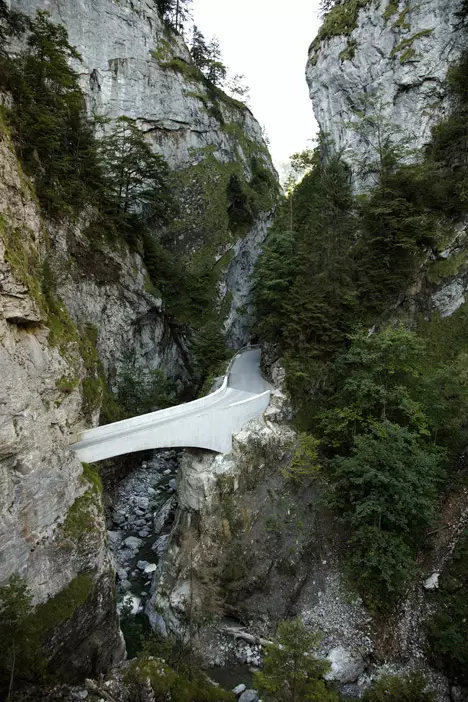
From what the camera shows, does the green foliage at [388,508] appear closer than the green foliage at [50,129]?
Yes

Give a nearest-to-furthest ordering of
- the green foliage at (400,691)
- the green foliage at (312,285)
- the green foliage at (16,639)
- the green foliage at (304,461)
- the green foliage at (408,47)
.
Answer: the green foliage at (16,639)
the green foliage at (400,691)
the green foliage at (304,461)
the green foliage at (312,285)
the green foliage at (408,47)

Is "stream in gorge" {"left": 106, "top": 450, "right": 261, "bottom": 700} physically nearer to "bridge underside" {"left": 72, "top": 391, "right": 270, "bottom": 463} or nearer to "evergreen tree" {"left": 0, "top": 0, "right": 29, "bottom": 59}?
"bridge underside" {"left": 72, "top": 391, "right": 270, "bottom": 463}

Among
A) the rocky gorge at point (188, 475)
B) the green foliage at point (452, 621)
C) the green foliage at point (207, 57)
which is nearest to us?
the rocky gorge at point (188, 475)

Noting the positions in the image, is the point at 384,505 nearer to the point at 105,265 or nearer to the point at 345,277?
the point at 345,277

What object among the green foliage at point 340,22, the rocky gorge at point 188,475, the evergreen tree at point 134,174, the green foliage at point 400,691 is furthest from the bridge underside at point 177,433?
the green foliage at point 340,22

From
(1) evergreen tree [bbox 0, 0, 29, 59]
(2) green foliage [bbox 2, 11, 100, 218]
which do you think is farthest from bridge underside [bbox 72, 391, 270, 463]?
(1) evergreen tree [bbox 0, 0, 29, 59]

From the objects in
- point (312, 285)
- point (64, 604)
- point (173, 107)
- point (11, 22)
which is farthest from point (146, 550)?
point (173, 107)

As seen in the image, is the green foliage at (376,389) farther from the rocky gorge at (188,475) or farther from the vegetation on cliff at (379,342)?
the rocky gorge at (188,475)
